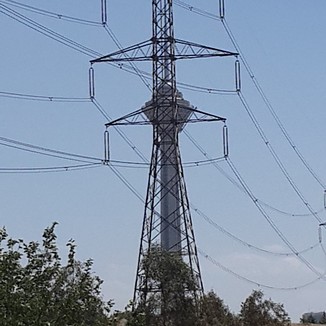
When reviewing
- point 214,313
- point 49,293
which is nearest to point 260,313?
point 214,313

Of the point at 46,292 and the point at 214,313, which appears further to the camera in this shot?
the point at 214,313

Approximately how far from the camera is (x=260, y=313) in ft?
208

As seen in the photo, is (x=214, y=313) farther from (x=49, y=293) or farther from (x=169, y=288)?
(x=49, y=293)

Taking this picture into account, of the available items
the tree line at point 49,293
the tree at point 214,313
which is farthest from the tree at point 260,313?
the tree line at point 49,293

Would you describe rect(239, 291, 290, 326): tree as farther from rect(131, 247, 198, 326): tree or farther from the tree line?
the tree line

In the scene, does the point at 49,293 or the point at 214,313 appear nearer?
the point at 49,293

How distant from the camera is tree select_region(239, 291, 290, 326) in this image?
63000 mm

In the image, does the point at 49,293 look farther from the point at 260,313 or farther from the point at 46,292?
the point at 260,313

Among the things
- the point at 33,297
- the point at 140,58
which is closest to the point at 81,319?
the point at 33,297

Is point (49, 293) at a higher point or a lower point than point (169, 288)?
lower

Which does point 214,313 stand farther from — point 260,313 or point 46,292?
point 46,292

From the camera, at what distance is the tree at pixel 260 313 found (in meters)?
63.0

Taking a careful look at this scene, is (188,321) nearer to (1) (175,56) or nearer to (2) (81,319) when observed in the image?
(1) (175,56)

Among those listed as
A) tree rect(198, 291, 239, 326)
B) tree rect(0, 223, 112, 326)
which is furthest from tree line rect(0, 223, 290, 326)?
tree rect(198, 291, 239, 326)
